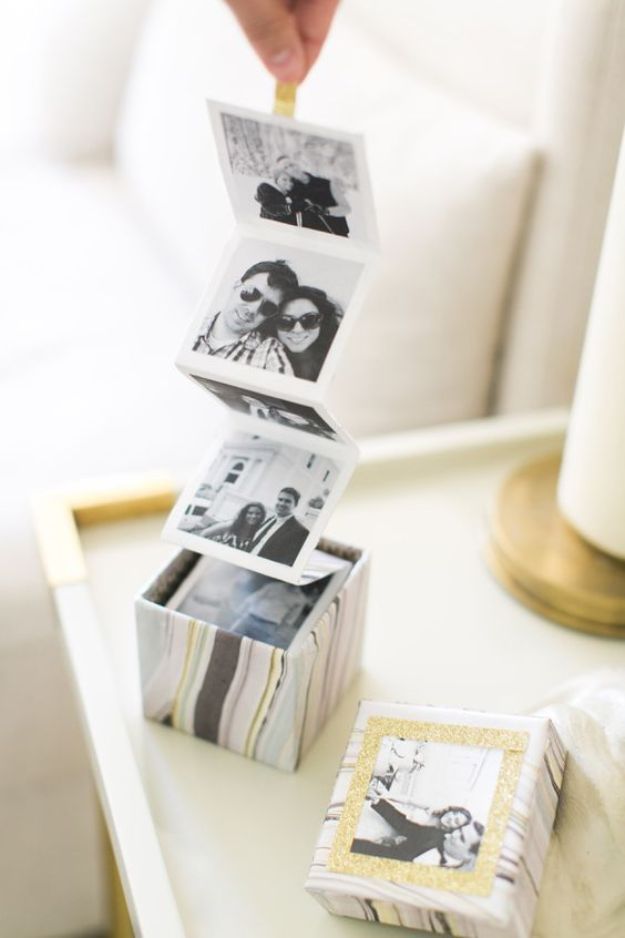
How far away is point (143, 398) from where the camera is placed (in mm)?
1122

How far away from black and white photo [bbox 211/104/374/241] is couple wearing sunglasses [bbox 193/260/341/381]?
34mm

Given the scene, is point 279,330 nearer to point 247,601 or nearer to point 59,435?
point 247,601

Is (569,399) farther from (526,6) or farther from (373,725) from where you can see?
(373,725)

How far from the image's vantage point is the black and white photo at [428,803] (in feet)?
1.69

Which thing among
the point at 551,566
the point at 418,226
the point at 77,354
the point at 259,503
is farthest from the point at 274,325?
the point at 77,354

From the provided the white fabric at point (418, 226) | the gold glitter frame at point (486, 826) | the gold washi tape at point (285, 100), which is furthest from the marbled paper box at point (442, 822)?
the white fabric at point (418, 226)

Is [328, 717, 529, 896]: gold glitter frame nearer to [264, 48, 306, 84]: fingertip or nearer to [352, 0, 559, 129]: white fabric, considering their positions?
[264, 48, 306, 84]: fingertip

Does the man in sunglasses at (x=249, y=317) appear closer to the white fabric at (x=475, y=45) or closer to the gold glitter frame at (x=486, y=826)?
the gold glitter frame at (x=486, y=826)

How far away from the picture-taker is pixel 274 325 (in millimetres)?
582

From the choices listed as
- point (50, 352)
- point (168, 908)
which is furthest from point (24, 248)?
point (168, 908)

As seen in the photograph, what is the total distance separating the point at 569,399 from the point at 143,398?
1.49ft

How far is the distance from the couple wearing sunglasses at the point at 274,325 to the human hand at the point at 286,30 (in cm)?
14

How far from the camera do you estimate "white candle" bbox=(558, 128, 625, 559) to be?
68cm

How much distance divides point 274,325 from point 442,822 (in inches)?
11.2
